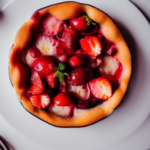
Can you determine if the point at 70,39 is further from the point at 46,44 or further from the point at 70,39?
the point at 46,44

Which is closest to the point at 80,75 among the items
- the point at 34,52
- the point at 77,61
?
the point at 77,61

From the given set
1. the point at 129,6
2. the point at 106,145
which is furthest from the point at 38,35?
the point at 106,145

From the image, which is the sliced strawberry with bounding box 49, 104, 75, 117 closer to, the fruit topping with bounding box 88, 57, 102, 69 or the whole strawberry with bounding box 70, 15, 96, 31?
the fruit topping with bounding box 88, 57, 102, 69

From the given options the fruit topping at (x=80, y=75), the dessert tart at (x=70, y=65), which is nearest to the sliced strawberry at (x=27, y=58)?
the dessert tart at (x=70, y=65)

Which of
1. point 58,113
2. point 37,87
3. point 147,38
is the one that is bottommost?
point 58,113

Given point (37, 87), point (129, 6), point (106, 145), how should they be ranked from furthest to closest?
point (106, 145)
point (129, 6)
point (37, 87)

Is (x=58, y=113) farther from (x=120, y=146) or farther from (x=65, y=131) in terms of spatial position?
(x=120, y=146)

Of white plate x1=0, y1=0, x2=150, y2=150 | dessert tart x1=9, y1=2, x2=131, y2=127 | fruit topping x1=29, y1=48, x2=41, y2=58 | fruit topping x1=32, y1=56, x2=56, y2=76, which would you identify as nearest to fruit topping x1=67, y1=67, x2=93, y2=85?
dessert tart x1=9, y1=2, x2=131, y2=127

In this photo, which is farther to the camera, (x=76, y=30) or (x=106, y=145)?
(x=106, y=145)
